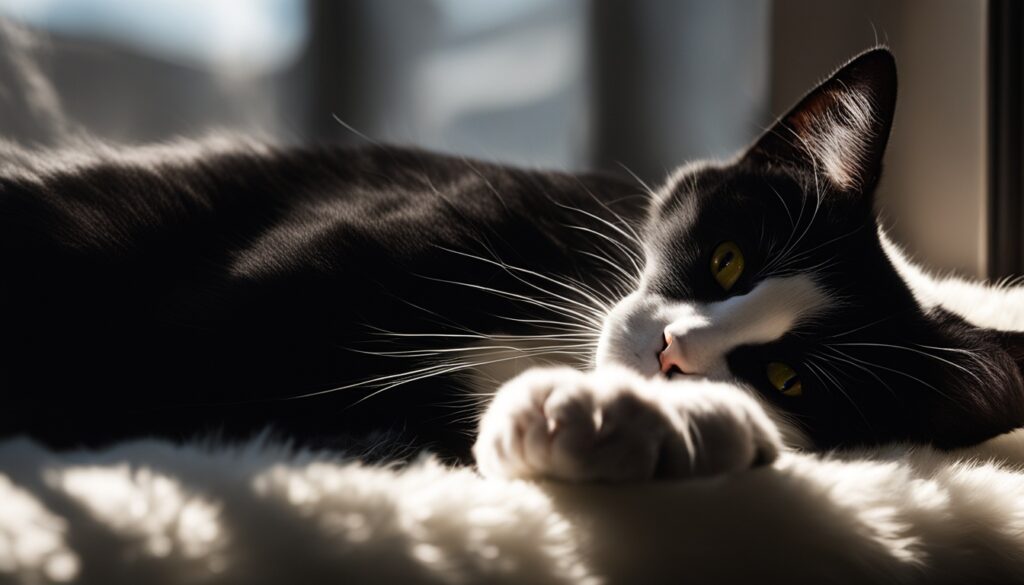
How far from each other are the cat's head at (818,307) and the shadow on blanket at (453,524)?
0.15m

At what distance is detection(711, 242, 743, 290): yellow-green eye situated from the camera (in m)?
0.85

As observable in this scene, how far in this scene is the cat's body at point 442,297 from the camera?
2.42 feet

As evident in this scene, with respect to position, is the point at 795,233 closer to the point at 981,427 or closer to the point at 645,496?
the point at 981,427

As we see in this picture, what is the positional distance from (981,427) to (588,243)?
41 centimetres

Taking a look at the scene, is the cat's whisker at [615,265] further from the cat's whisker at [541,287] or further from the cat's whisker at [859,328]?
the cat's whisker at [859,328]

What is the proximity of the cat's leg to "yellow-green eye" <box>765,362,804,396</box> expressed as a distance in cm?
23

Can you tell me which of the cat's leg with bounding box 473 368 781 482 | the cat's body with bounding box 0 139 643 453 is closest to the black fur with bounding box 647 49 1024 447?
the cat's body with bounding box 0 139 643 453

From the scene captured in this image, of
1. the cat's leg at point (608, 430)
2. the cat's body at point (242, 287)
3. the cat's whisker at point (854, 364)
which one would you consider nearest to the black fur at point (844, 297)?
the cat's whisker at point (854, 364)

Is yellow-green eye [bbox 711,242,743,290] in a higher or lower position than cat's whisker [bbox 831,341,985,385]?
higher

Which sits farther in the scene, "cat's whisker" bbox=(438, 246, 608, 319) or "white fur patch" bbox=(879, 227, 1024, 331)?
"white fur patch" bbox=(879, 227, 1024, 331)

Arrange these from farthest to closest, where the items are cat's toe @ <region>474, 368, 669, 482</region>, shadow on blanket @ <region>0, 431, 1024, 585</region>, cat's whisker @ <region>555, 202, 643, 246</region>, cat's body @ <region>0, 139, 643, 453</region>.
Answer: cat's whisker @ <region>555, 202, 643, 246</region>, cat's body @ <region>0, 139, 643, 453</region>, cat's toe @ <region>474, 368, 669, 482</region>, shadow on blanket @ <region>0, 431, 1024, 585</region>

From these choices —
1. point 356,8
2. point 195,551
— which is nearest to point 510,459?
point 195,551

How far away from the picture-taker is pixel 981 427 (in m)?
0.81

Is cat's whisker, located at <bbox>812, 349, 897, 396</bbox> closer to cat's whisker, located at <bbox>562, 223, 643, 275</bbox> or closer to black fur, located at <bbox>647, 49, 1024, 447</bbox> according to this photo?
black fur, located at <bbox>647, 49, 1024, 447</bbox>
